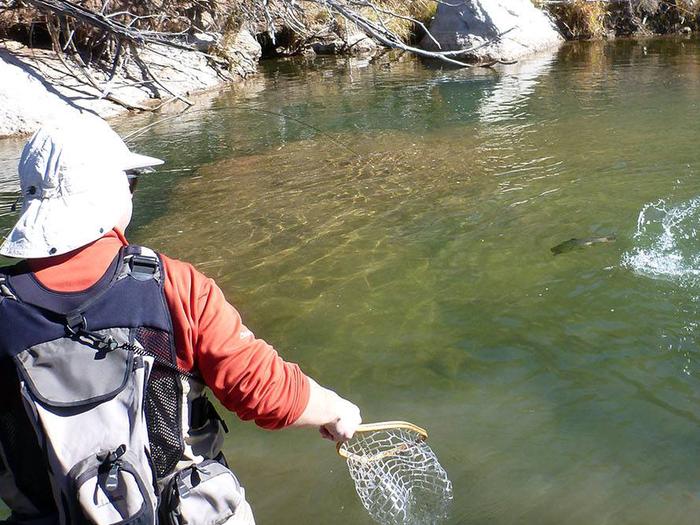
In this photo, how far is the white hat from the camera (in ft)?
6.36

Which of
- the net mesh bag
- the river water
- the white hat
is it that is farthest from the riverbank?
the white hat

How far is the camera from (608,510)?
3.44 metres

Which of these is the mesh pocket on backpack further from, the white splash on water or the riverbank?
the riverbank

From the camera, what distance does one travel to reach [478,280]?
583cm

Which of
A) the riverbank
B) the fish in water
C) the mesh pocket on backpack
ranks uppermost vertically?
the riverbank

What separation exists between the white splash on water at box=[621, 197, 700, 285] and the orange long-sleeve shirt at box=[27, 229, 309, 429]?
4.27m

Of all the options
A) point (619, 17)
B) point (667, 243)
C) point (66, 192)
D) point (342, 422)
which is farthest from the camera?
point (619, 17)

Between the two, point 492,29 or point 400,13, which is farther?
point 400,13

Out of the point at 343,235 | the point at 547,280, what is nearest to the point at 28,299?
the point at 547,280

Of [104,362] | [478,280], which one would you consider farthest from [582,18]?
[104,362]

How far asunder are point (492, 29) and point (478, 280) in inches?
576

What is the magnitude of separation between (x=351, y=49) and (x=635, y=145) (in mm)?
13270

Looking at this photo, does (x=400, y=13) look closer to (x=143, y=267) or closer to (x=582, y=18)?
(x=582, y=18)

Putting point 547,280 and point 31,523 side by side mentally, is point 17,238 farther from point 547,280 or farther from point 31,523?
point 547,280
